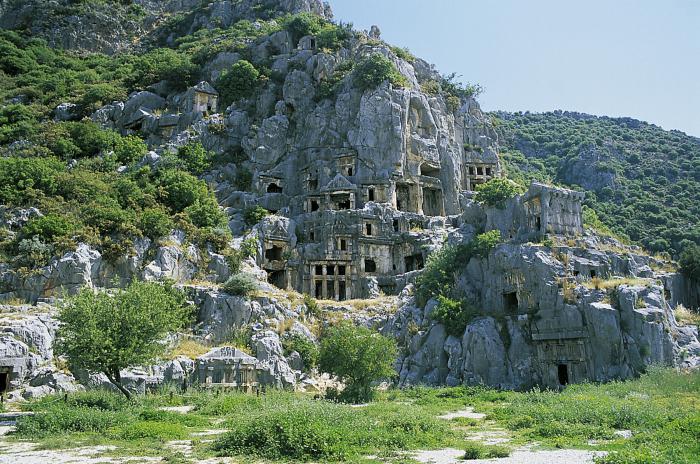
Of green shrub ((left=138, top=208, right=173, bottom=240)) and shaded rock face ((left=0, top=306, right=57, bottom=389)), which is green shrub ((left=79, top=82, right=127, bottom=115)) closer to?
green shrub ((left=138, top=208, right=173, bottom=240))

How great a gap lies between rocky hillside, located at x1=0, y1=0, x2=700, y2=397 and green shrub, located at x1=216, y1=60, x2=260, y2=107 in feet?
0.62

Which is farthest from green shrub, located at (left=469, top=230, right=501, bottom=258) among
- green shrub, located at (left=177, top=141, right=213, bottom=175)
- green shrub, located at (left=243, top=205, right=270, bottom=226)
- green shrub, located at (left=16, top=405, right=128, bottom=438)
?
green shrub, located at (left=177, top=141, right=213, bottom=175)

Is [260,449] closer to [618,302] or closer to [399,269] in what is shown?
[618,302]

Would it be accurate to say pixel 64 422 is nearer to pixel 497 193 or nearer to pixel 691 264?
pixel 497 193

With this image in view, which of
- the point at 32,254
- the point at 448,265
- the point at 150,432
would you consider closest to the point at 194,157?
the point at 32,254

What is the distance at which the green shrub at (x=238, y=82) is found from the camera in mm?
81188

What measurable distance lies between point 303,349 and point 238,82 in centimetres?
4688

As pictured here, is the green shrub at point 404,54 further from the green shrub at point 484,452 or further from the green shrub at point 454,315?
the green shrub at point 484,452

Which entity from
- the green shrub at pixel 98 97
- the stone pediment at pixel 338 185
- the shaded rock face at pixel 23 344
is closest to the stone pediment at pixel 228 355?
the shaded rock face at pixel 23 344

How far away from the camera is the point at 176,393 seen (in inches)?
1459

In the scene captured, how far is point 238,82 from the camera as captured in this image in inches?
3206

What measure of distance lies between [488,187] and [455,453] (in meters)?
40.7

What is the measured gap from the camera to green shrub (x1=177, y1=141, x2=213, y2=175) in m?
70.4

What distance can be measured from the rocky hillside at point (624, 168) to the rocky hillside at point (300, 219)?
29.3 meters
